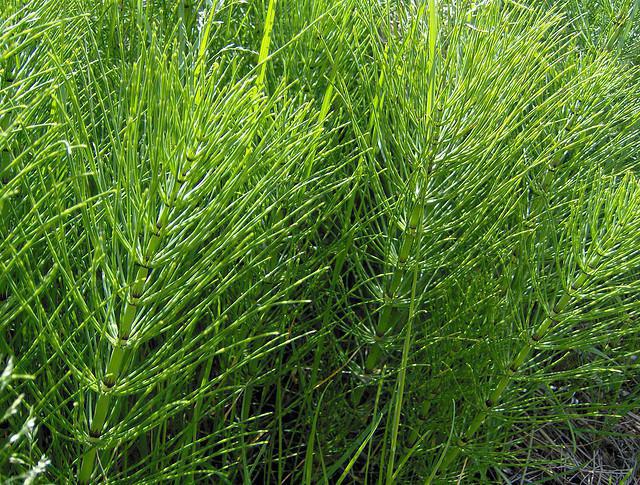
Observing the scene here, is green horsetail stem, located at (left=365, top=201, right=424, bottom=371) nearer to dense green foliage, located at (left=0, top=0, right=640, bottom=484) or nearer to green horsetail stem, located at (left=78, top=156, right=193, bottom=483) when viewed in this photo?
dense green foliage, located at (left=0, top=0, right=640, bottom=484)

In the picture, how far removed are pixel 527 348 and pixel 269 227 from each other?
0.57m

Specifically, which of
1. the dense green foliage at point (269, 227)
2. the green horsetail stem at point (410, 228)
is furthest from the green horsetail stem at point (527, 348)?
the green horsetail stem at point (410, 228)

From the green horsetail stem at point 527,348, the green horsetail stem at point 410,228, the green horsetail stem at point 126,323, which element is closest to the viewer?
the green horsetail stem at point 126,323

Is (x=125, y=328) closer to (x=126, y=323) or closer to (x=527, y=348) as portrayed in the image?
(x=126, y=323)

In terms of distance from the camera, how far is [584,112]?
1.71 m

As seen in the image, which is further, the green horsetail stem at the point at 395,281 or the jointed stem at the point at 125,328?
the green horsetail stem at the point at 395,281

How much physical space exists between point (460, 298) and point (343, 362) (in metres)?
0.30

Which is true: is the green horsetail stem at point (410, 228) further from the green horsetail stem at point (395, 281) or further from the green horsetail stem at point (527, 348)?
the green horsetail stem at point (527, 348)

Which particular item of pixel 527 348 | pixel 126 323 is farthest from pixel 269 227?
pixel 527 348

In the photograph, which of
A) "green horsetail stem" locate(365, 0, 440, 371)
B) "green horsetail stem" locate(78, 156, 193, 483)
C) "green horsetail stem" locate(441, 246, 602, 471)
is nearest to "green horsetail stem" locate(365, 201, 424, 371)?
"green horsetail stem" locate(365, 0, 440, 371)

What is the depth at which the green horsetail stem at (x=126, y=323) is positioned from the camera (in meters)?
1.06

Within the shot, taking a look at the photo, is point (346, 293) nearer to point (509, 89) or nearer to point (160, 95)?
point (509, 89)

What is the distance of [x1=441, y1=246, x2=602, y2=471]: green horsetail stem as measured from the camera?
1.49 m

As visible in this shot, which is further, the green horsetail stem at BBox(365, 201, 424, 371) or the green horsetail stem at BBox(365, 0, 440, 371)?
the green horsetail stem at BBox(365, 201, 424, 371)
